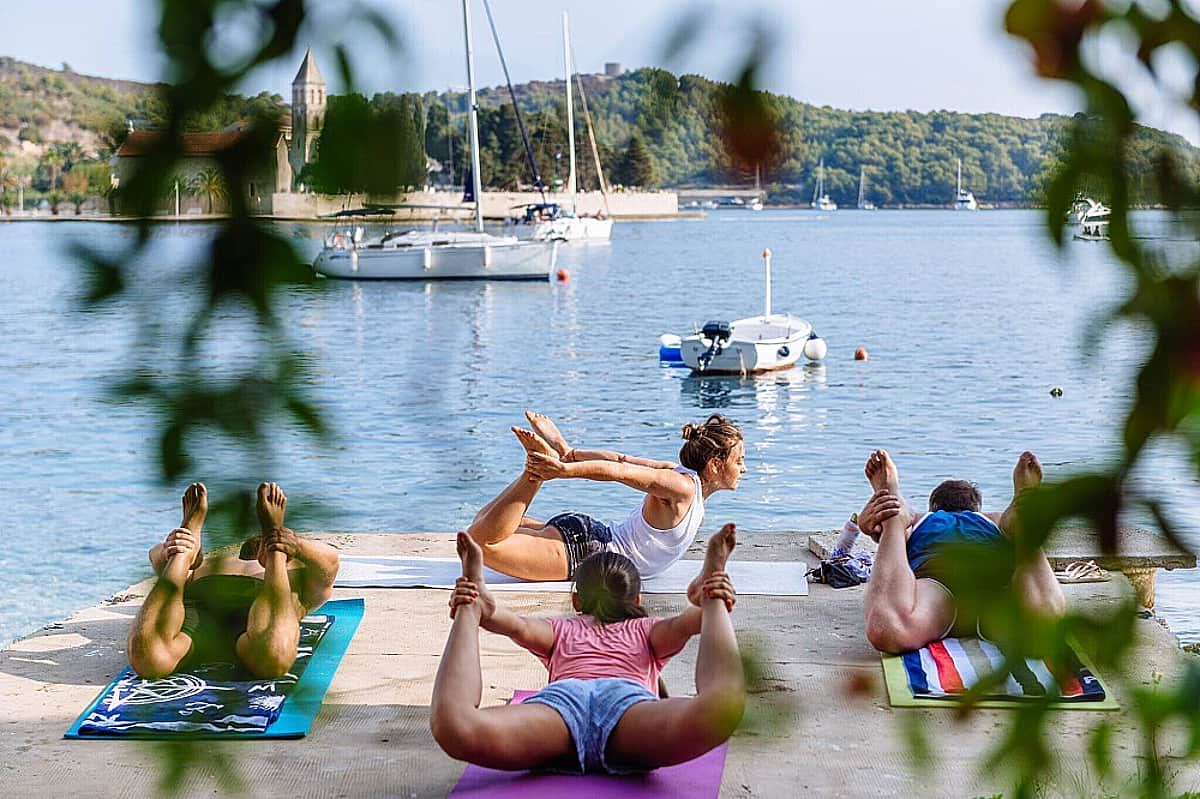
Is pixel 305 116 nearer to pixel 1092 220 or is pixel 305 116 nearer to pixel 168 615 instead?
pixel 168 615

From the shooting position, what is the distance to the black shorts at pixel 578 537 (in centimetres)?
679

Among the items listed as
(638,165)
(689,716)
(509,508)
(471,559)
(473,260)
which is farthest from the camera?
(473,260)

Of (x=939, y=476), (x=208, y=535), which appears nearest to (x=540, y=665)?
(x=208, y=535)

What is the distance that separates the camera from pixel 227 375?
3.31 ft

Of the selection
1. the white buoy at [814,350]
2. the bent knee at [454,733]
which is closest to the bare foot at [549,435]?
the bent knee at [454,733]

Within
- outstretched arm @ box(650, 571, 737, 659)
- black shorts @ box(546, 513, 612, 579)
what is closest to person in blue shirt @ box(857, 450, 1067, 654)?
outstretched arm @ box(650, 571, 737, 659)

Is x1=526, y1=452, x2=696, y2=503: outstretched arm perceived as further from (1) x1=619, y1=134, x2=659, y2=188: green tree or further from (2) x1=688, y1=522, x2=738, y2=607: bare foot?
(1) x1=619, y1=134, x2=659, y2=188: green tree

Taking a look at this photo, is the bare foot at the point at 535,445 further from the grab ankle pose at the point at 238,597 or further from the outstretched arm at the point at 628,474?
the grab ankle pose at the point at 238,597

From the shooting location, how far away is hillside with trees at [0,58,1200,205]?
93 cm

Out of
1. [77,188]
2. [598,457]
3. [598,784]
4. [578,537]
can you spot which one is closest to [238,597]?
[77,188]

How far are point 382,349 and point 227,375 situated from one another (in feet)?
82.6

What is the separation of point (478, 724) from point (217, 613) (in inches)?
121

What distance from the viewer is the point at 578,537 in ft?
22.6

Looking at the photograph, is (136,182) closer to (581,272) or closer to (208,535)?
(208,535)
